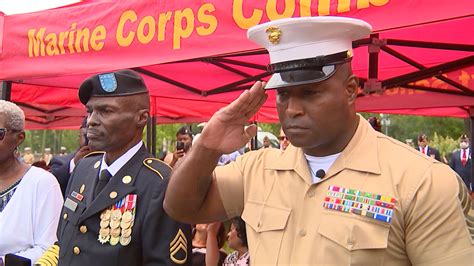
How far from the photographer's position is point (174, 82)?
18.1 feet

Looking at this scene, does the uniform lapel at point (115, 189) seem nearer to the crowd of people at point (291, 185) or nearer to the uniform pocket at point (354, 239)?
the crowd of people at point (291, 185)

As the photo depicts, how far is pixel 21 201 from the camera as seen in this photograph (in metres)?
2.74

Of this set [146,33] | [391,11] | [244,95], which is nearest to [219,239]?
[146,33]

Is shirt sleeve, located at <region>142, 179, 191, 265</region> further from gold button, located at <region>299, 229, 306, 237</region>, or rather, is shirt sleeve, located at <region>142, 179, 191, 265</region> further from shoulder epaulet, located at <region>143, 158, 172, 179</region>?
gold button, located at <region>299, 229, 306, 237</region>

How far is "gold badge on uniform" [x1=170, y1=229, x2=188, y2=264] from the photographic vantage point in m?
2.13

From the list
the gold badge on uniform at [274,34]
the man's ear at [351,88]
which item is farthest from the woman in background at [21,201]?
the man's ear at [351,88]

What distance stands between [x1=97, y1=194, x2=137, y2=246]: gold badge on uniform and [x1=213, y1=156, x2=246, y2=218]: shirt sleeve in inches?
20.9

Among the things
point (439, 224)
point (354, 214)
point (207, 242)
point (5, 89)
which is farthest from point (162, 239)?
point (5, 89)

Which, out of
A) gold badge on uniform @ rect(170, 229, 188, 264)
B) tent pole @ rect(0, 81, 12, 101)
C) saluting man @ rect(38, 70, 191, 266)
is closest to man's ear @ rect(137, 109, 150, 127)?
saluting man @ rect(38, 70, 191, 266)

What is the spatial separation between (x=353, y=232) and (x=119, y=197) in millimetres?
1112

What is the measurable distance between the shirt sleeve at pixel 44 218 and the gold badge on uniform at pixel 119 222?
0.62 meters

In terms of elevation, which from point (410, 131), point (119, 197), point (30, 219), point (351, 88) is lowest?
point (410, 131)

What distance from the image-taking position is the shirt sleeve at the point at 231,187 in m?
1.83

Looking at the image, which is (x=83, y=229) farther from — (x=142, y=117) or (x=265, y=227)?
(x=265, y=227)
